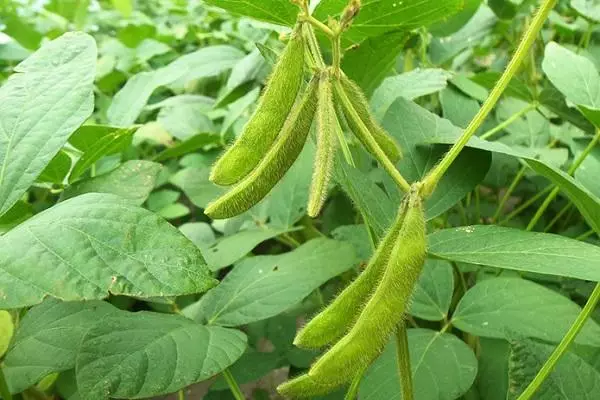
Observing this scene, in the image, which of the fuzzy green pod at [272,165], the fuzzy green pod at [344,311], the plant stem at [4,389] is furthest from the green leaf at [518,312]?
the plant stem at [4,389]

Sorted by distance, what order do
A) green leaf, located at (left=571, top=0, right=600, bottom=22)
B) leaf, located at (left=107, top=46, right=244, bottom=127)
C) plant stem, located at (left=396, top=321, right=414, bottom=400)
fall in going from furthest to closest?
1. green leaf, located at (left=571, top=0, right=600, bottom=22)
2. leaf, located at (left=107, top=46, right=244, bottom=127)
3. plant stem, located at (left=396, top=321, right=414, bottom=400)

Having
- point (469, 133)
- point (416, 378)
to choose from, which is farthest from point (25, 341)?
point (469, 133)

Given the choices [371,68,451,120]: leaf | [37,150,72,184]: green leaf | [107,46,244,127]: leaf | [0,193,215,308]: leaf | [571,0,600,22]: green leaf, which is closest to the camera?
[0,193,215,308]: leaf

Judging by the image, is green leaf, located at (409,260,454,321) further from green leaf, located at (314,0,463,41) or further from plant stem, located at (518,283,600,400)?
green leaf, located at (314,0,463,41)

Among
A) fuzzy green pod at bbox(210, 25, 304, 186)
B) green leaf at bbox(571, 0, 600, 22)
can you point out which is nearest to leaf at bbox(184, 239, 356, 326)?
fuzzy green pod at bbox(210, 25, 304, 186)

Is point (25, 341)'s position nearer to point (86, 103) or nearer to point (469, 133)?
point (86, 103)
